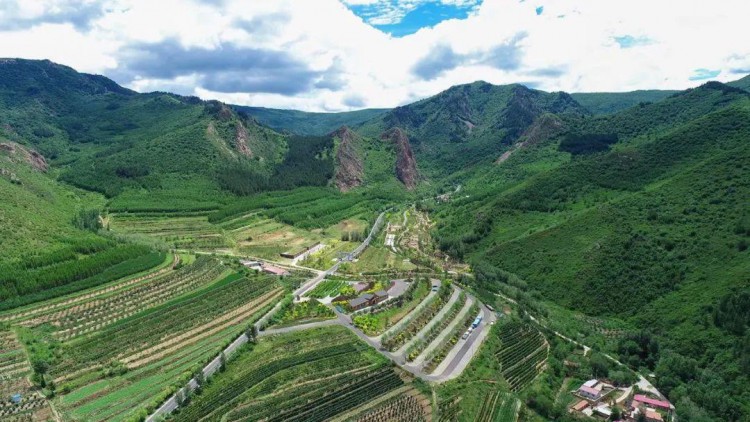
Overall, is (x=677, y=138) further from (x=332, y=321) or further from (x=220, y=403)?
(x=220, y=403)

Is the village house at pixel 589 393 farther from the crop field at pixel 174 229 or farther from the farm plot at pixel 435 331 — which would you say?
the crop field at pixel 174 229

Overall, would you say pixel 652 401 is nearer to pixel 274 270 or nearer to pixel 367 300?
pixel 367 300

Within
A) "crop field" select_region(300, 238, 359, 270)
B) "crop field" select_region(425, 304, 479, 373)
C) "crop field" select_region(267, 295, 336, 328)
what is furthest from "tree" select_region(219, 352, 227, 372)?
"crop field" select_region(300, 238, 359, 270)

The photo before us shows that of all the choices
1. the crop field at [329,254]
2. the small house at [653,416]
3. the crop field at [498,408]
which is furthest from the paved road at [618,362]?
the crop field at [329,254]

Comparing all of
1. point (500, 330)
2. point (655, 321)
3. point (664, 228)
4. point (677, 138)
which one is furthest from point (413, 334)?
point (677, 138)

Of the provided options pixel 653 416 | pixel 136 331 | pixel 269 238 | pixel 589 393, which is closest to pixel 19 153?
pixel 269 238
